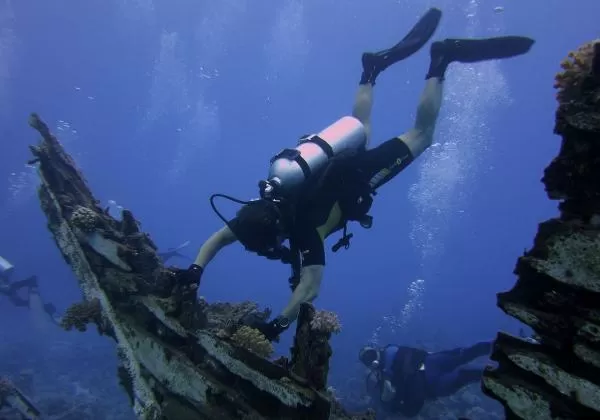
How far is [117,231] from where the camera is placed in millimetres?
4816

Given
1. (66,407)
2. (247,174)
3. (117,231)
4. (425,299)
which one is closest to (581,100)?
(117,231)

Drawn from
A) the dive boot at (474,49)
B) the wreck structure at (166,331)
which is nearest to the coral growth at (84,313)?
the wreck structure at (166,331)

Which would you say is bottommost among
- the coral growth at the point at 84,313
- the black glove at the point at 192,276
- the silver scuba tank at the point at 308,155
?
the coral growth at the point at 84,313

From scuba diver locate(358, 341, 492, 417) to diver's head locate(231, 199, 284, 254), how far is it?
701 centimetres

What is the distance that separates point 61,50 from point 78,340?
6829 cm

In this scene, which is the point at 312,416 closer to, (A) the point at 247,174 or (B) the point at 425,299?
(B) the point at 425,299

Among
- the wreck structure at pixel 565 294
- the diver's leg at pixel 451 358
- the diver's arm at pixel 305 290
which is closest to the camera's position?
the wreck structure at pixel 565 294

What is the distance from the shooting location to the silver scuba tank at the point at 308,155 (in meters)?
4.94

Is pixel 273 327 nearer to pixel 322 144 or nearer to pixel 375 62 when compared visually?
pixel 322 144

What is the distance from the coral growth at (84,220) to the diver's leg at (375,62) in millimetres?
4623

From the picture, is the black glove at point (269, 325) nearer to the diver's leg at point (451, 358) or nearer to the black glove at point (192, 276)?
the black glove at point (192, 276)

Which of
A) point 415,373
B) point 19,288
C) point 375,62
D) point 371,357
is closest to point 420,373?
point 415,373

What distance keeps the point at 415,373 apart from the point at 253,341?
739 centimetres

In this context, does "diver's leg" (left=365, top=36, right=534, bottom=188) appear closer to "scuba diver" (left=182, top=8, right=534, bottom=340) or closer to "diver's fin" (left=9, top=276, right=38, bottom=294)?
"scuba diver" (left=182, top=8, right=534, bottom=340)
